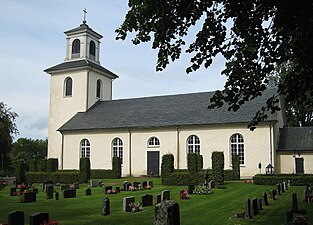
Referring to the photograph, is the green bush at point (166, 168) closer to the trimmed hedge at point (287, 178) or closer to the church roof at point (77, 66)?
the trimmed hedge at point (287, 178)

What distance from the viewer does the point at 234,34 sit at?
872 cm

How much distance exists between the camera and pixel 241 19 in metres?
8.38

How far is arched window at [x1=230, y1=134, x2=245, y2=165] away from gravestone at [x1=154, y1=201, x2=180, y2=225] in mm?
26226

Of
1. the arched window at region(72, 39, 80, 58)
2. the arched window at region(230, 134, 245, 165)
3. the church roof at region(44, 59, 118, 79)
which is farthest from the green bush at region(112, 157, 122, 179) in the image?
the arched window at region(72, 39, 80, 58)

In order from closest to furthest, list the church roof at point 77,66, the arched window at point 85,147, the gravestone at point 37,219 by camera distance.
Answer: the gravestone at point 37,219 < the arched window at point 85,147 < the church roof at point 77,66

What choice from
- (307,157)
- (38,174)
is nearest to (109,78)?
(38,174)

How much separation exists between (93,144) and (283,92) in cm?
3003

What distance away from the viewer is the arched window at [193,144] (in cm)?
3377

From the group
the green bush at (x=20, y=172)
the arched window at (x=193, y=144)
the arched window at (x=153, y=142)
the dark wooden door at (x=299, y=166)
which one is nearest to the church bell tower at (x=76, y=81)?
the green bush at (x=20, y=172)

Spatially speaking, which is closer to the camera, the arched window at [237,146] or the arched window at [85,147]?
the arched window at [237,146]

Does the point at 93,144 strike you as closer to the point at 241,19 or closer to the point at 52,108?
the point at 52,108

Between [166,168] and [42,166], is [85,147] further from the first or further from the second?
[166,168]

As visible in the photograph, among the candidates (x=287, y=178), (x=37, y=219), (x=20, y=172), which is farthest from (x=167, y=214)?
(x=20, y=172)

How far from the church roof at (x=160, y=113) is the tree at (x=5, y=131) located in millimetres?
8519
